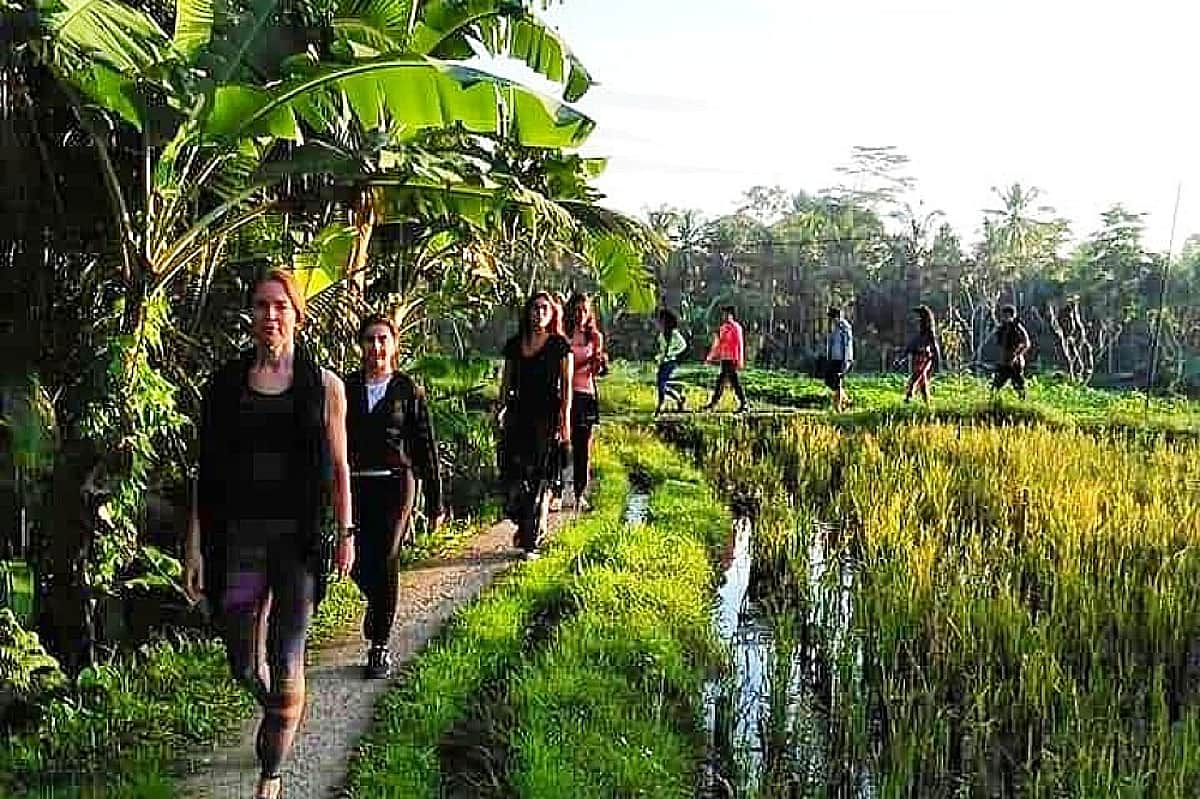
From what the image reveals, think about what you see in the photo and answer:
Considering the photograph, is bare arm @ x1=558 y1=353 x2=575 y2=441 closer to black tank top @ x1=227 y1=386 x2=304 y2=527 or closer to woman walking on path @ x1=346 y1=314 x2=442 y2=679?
woman walking on path @ x1=346 y1=314 x2=442 y2=679

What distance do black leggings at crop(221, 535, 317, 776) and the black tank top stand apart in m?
0.12

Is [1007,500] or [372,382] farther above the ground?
[372,382]

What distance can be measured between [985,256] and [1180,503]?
2607 cm

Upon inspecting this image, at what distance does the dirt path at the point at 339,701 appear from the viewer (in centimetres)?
393

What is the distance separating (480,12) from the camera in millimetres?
5945

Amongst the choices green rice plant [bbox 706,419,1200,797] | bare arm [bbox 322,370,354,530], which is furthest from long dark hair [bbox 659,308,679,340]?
bare arm [bbox 322,370,354,530]

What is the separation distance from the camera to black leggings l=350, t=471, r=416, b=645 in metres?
4.83

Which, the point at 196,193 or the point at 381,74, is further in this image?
the point at 196,193

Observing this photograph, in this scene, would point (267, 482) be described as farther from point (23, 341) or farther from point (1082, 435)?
point (1082, 435)

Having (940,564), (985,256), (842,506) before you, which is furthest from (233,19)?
(985,256)

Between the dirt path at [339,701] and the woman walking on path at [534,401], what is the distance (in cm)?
55

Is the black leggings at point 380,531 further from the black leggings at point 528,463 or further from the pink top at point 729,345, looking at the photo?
the pink top at point 729,345

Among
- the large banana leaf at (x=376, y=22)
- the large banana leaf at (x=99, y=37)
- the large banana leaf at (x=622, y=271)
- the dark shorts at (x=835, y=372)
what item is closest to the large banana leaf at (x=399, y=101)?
the large banana leaf at (x=99, y=37)

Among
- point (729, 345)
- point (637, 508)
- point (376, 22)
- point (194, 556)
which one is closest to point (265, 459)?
point (194, 556)
